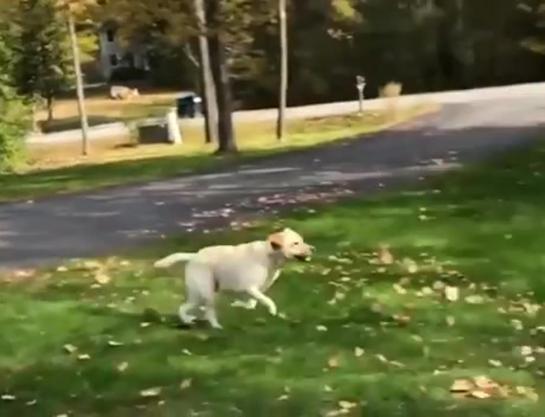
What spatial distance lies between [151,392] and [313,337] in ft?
4.78

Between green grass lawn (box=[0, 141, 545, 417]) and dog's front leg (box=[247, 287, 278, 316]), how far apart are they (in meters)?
0.10

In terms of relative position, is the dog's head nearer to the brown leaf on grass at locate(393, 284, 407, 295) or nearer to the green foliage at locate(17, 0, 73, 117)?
the brown leaf on grass at locate(393, 284, 407, 295)

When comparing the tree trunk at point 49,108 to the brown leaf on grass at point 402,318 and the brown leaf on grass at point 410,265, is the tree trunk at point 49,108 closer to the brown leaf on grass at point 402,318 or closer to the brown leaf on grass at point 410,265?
the brown leaf on grass at point 410,265

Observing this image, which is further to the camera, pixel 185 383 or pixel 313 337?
pixel 313 337

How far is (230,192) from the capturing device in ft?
57.7

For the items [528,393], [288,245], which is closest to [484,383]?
[528,393]

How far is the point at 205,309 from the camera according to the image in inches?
311

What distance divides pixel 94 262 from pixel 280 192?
5.95 meters

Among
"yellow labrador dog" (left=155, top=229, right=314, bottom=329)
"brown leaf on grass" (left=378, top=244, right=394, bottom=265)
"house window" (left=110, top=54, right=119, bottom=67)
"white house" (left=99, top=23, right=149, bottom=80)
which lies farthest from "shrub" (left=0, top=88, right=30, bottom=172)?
"house window" (left=110, top=54, right=119, bottom=67)

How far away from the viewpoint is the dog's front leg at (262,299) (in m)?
7.79

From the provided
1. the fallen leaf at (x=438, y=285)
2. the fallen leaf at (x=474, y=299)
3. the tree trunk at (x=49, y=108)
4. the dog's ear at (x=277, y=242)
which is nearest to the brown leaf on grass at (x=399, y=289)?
the fallen leaf at (x=438, y=285)

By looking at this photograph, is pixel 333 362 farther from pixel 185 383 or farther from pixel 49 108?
pixel 49 108

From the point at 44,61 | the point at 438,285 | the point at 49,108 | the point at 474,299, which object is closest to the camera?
the point at 474,299

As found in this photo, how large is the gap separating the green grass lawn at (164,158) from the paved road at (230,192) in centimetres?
97
